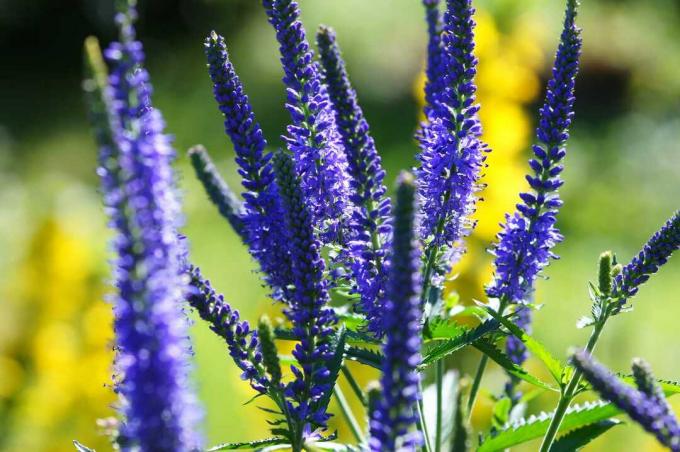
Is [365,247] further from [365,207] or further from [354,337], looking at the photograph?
[354,337]

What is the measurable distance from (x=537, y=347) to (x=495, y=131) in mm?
3569

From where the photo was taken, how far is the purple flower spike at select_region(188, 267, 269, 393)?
5.85 ft

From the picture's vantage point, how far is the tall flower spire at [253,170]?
1907 millimetres

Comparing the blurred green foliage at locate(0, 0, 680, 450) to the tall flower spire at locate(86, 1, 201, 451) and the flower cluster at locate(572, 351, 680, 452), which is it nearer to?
the flower cluster at locate(572, 351, 680, 452)

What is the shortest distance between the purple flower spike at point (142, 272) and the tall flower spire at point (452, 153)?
2.98 feet

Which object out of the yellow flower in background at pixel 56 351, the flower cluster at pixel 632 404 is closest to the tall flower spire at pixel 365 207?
the flower cluster at pixel 632 404

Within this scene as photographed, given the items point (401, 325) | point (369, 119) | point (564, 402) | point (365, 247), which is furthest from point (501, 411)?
point (369, 119)

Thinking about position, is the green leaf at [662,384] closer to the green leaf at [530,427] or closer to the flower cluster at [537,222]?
the green leaf at [530,427]

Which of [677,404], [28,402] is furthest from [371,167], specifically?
[677,404]

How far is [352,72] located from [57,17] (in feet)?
22.3

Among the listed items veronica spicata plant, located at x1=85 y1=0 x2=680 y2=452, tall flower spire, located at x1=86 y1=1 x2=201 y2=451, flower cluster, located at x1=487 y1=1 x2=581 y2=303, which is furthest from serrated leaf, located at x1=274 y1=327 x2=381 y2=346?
tall flower spire, located at x1=86 y1=1 x2=201 y2=451

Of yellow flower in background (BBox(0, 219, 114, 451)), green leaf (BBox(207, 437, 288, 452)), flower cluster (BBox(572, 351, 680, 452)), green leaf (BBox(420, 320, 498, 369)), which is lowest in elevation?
flower cluster (BBox(572, 351, 680, 452))

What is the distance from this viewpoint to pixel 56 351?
5.36m

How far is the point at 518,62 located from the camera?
18.9ft
